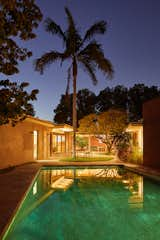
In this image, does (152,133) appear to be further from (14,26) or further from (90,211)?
(14,26)

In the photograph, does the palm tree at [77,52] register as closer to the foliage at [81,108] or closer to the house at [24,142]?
the house at [24,142]

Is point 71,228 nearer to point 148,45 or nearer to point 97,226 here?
point 97,226

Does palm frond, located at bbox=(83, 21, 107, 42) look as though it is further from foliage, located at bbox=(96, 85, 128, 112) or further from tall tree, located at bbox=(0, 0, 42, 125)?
foliage, located at bbox=(96, 85, 128, 112)

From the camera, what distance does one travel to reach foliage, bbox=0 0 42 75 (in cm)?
418

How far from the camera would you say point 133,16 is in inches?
756

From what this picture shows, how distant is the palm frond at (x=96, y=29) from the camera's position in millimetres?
16625

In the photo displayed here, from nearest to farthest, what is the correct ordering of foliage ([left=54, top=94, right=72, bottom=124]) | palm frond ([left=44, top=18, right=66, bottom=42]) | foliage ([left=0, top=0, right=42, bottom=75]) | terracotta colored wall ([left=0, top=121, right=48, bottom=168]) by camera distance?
1. foliage ([left=0, top=0, right=42, bottom=75])
2. terracotta colored wall ([left=0, top=121, right=48, bottom=168])
3. palm frond ([left=44, top=18, right=66, bottom=42])
4. foliage ([left=54, top=94, right=72, bottom=124])

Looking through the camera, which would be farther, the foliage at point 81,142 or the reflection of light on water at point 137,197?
the foliage at point 81,142

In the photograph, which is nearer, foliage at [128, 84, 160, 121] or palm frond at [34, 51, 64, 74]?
palm frond at [34, 51, 64, 74]

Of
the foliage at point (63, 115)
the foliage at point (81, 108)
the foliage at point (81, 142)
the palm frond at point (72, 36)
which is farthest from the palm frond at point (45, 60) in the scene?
the foliage at point (63, 115)

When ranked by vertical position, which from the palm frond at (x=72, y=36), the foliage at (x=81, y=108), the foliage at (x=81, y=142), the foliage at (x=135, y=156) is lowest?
the foliage at (x=135, y=156)

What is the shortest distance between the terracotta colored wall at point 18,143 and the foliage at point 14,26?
27.2 feet

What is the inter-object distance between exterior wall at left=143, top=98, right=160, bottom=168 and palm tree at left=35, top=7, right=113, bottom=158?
4091 millimetres

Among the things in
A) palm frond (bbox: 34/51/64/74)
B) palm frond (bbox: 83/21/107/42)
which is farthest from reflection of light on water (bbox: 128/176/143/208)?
palm frond (bbox: 83/21/107/42)
